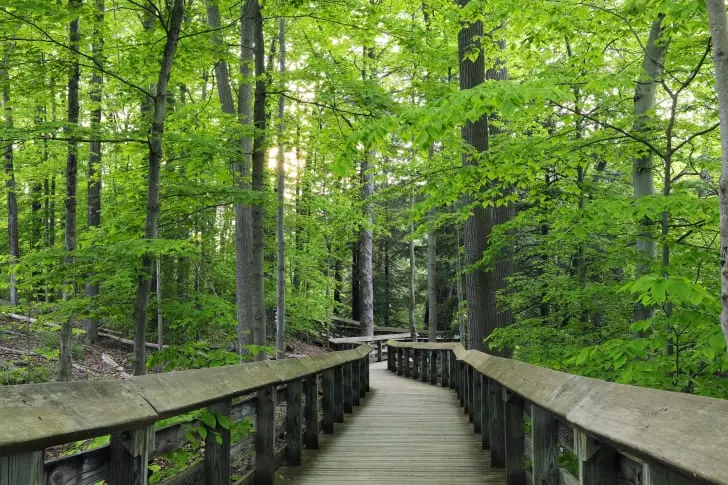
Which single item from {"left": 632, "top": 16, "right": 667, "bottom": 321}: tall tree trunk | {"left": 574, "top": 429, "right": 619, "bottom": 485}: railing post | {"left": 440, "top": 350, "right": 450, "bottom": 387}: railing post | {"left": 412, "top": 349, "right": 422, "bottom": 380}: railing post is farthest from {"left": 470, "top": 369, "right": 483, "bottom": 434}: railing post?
{"left": 412, "top": 349, "right": 422, "bottom": 380}: railing post

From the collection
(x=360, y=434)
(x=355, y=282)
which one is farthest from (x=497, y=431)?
(x=355, y=282)

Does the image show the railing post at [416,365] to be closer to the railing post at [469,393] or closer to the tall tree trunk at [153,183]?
the railing post at [469,393]

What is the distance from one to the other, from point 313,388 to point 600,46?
504 centimetres

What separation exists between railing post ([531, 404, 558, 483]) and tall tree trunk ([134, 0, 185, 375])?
424 centimetres

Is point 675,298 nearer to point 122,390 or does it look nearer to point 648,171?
point 122,390

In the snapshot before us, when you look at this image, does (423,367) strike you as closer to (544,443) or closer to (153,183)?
(153,183)

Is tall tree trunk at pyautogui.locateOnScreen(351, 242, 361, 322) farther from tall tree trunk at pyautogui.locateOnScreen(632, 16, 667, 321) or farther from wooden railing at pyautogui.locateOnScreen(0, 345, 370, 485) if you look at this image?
wooden railing at pyautogui.locateOnScreen(0, 345, 370, 485)

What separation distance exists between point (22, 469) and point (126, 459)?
67cm

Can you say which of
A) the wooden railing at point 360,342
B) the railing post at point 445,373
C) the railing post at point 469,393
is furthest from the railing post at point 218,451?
the wooden railing at point 360,342

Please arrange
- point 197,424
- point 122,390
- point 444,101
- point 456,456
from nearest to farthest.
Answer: point 122,390 → point 197,424 → point 444,101 → point 456,456

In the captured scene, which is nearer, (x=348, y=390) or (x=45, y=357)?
(x=348, y=390)

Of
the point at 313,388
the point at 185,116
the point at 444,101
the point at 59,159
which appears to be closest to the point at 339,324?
the point at 59,159

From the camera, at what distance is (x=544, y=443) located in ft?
11.5

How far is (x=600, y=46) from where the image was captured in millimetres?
7016
